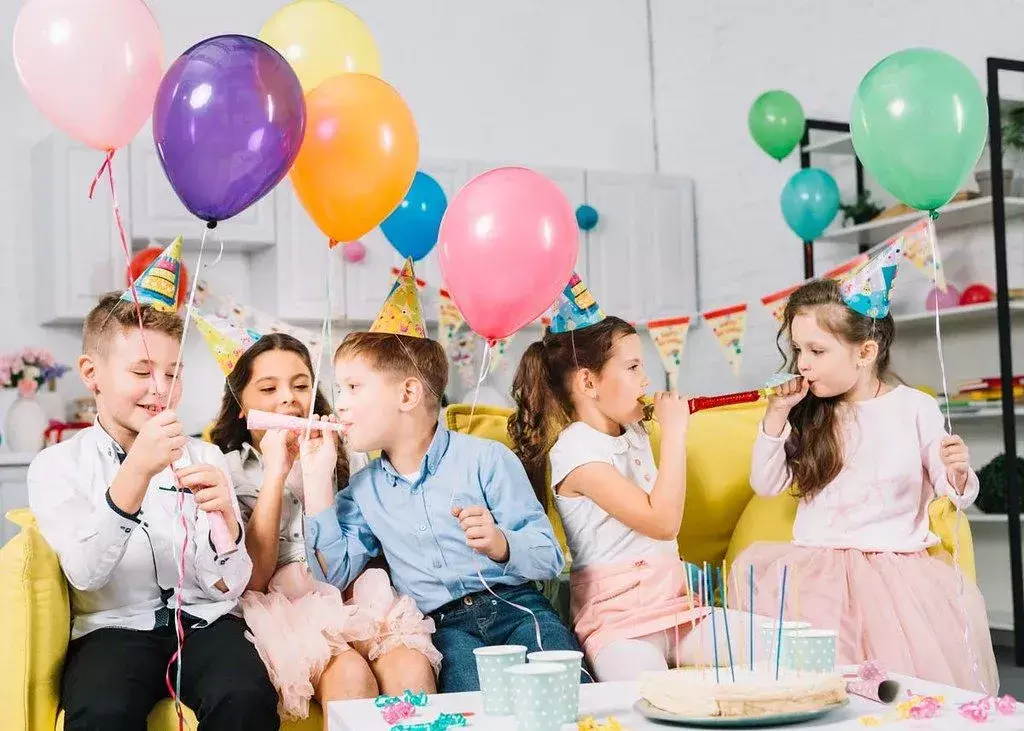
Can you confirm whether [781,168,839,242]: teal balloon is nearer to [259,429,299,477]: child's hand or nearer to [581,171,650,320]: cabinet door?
[581,171,650,320]: cabinet door

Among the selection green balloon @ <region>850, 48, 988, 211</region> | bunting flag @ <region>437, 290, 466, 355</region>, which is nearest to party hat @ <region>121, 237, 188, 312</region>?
green balloon @ <region>850, 48, 988, 211</region>

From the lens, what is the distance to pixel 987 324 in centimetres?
436

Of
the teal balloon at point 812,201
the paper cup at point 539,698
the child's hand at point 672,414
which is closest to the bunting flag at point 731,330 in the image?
the teal balloon at point 812,201

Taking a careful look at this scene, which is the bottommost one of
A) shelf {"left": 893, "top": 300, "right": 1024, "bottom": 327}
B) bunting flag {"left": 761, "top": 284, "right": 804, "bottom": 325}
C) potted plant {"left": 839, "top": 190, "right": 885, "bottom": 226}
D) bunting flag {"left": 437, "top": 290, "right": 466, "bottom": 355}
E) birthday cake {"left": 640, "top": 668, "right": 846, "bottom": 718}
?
birthday cake {"left": 640, "top": 668, "right": 846, "bottom": 718}

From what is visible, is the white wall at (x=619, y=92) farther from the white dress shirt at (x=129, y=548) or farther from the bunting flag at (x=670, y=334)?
the white dress shirt at (x=129, y=548)

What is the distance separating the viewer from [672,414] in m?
2.31

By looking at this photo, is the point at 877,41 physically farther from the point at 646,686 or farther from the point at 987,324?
the point at 646,686

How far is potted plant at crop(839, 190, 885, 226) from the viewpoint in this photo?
4672 millimetres

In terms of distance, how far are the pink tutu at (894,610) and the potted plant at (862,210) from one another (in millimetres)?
2485

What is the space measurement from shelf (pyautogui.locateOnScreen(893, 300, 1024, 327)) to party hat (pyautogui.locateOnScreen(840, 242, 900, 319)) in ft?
5.78

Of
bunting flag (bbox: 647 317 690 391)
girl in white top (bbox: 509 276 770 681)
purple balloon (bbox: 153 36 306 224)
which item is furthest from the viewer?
bunting flag (bbox: 647 317 690 391)

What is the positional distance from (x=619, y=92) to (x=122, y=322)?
4.28m

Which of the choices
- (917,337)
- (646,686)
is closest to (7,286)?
Result: (917,337)

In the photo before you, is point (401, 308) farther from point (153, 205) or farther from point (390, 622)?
point (153, 205)
